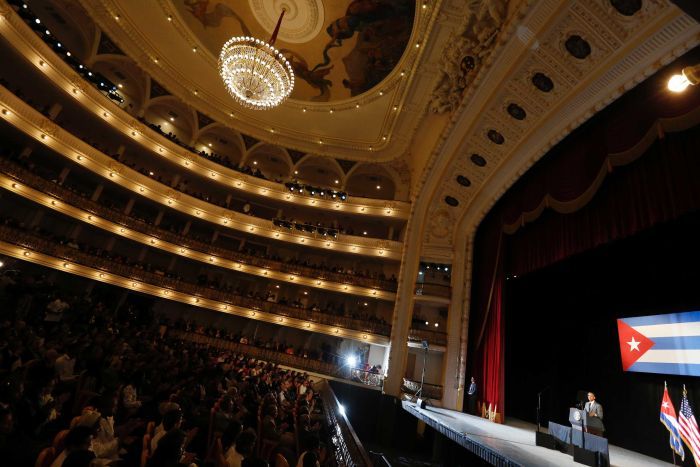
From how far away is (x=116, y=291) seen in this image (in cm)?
1527

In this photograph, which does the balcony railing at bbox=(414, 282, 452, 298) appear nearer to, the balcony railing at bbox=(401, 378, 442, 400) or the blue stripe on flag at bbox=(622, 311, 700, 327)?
the balcony railing at bbox=(401, 378, 442, 400)

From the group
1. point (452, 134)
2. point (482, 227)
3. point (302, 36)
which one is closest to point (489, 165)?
point (452, 134)

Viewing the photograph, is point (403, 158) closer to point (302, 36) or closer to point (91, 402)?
point (302, 36)

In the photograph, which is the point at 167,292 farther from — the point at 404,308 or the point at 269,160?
the point at 404,308

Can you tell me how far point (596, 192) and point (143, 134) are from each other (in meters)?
17.4

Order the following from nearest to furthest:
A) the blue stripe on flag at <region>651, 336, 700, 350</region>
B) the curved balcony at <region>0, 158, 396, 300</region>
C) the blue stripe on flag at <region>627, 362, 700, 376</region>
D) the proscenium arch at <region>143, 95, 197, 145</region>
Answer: the blue stripe on flag at <region>627, 362, 700, 376</region>
the blue stripe on flag at <region>651, 336, 700, 350</region>
the curved balcony at <region>0, 158, 396, 300</region>
the proscenium arch at <region>143, 95, 197, 145</region>

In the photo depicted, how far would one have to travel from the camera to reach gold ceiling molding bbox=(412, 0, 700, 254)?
18.2 feet

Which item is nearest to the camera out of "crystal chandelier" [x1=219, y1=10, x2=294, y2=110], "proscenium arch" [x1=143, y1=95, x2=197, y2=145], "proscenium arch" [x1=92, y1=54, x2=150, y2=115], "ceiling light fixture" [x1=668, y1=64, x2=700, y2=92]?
"ceiling light fixture" [x1=668, y1=64, x2=700, y2=92]

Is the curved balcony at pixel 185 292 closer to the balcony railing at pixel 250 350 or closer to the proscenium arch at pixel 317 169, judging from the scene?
the balcony railing at pixel 250 350

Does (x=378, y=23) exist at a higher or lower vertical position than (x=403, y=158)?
higher

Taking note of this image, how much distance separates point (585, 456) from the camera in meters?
4.70

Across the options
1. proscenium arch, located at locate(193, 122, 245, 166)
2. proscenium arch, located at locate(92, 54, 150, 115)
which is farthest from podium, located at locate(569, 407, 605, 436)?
proscenium arch, located at locate(92, 54, 150, 115)

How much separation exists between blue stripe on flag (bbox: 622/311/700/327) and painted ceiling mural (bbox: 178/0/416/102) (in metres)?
10.2

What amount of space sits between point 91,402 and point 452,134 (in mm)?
10301
